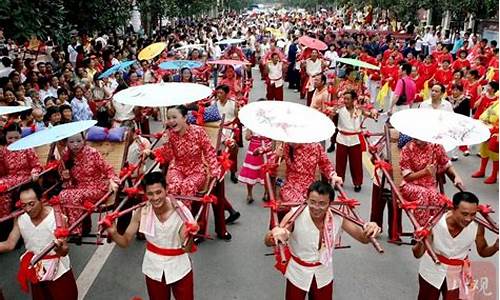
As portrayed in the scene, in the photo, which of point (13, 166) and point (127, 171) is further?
point (13, 166)

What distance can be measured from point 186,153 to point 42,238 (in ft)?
5.97

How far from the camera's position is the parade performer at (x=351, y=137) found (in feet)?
22.8

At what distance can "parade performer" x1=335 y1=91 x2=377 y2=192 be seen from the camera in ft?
22.8

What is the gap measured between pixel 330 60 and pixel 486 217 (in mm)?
9507

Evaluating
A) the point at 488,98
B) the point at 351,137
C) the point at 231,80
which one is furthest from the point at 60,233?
the point at 488,98

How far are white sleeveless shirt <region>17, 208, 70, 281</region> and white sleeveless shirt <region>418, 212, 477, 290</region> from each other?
290 centimetres

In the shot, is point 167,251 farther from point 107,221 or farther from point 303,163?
point 303,163

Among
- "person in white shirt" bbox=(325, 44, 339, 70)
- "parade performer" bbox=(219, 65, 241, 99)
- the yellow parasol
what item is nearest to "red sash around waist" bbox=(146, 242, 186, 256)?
"parade performer" bbox=(219, 65, 241, 99)

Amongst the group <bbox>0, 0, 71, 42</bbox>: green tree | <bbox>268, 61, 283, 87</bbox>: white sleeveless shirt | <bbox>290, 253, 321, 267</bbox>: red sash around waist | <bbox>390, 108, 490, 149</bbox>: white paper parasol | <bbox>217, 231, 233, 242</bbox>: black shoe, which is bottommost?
<bbox>217, 231, 233, 242</bbox>: black shoe

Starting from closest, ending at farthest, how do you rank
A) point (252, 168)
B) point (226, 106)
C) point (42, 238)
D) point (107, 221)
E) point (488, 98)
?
point (107, 221) → point (42, 238) → point (252, 168) → point (226, 106) → point (488, 98)

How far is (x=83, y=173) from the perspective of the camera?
5.04 m

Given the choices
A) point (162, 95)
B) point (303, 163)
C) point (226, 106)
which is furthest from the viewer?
point (226, 106)

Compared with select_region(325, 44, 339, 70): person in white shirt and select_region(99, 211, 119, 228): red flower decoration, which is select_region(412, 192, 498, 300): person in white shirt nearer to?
select_region(99, 211, 119, 228): red flower decoration

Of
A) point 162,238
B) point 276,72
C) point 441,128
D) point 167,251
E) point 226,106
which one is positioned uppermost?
point 441,128
